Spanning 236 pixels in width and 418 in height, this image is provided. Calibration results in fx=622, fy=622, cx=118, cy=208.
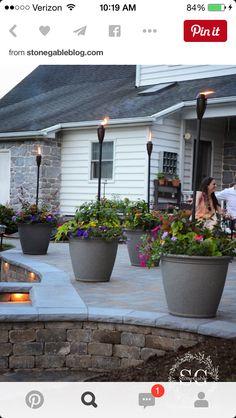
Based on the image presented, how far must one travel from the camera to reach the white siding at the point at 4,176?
16.6 m

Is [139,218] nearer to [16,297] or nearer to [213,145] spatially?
[16,297]

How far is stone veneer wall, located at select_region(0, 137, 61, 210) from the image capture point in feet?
50.8

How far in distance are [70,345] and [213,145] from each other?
11.0 meters

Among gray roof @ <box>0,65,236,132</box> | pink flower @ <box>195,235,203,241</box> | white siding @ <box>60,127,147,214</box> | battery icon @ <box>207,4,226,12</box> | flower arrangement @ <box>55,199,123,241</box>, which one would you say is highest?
gray roof @ <box>0,65,236,132</box>

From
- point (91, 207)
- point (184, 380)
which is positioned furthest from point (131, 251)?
point (184, 380)

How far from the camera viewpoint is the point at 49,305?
5090 millimetres

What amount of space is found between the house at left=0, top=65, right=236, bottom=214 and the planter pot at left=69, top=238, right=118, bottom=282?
637 centimetres

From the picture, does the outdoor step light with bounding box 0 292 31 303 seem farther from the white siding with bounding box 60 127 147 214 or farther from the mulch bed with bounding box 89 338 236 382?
the white siding with bounding box 60 127 147 214

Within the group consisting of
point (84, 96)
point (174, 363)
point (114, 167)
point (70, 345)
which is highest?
point (84, 96)

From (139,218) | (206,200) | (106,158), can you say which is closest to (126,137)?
(106,158)

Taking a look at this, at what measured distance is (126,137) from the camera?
14.4 meters

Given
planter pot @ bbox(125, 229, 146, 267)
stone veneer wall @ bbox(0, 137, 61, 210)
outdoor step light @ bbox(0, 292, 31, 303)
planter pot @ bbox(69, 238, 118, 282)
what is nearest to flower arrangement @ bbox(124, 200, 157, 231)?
planter pot @ bbox(125, 229, 146, 267)
